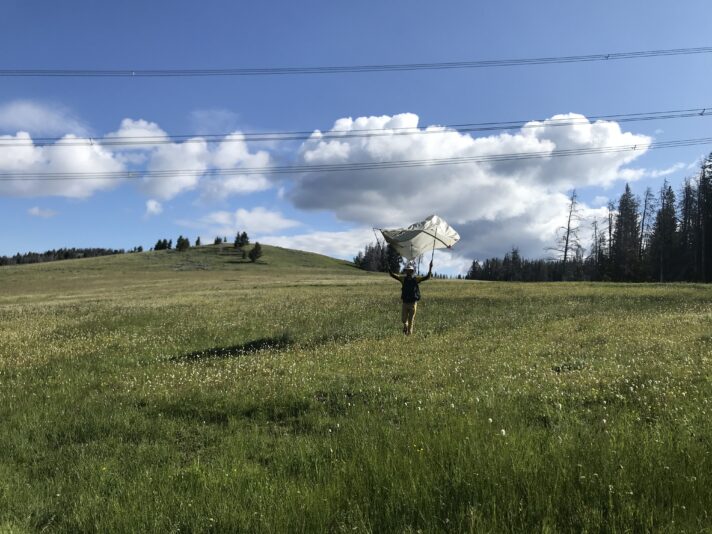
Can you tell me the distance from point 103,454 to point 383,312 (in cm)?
1972

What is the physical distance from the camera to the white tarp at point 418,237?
17984mm

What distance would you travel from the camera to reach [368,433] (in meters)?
7.04

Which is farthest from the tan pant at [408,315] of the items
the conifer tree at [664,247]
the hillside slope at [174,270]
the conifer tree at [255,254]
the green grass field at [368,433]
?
the conifer tree at [255,254]

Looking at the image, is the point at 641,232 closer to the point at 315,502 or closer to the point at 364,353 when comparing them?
the point at 364,353

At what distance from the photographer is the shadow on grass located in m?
15.7

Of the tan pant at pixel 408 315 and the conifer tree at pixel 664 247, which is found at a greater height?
the conifer tree at pixel 664 247

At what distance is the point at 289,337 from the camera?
62.6 feet

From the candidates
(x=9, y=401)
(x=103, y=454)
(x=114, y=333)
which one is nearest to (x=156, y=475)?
(x=103, y=454)

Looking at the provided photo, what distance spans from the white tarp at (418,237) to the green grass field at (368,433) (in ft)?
10.8

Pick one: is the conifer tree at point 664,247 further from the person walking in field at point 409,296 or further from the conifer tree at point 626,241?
the person walking in field at point 409,296

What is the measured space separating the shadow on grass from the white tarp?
5225 mm

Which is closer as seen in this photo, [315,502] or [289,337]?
[315,502]

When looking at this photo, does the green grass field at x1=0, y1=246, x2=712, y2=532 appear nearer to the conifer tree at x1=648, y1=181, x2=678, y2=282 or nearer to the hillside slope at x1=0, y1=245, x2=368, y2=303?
the hillside slope at x1=0, y1=245, x2=368, y2=303

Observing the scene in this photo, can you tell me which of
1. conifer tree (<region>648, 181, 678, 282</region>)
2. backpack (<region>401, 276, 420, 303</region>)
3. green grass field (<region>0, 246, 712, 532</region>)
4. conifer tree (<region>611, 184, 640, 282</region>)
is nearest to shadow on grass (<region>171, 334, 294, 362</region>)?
green grass field (<region>0, 246, 712, 532</region>)
